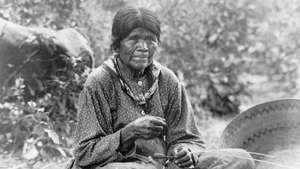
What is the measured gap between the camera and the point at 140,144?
296cm

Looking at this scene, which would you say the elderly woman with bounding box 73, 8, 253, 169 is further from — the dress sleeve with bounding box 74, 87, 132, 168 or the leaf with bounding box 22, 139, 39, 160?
the leaf with bounding box 22, 139, 39, 160

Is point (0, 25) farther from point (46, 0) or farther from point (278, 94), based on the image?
point (278, 94)

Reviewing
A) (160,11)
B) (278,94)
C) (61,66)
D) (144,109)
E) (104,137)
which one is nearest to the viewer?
(104,137)

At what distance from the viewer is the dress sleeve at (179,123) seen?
3092 millimetres

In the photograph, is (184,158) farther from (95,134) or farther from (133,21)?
(133,21)

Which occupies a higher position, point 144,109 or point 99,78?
point 99,78

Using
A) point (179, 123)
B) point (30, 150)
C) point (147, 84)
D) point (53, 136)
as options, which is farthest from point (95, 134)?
point (30, 150)

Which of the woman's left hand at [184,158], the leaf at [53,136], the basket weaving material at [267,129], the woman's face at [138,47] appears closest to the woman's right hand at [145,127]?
the woman's left hand at [184,158]

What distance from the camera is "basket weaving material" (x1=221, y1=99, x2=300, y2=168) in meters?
3.90

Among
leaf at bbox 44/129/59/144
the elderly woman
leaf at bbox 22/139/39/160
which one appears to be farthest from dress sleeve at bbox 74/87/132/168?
leaf at bbox 22/139/39/160

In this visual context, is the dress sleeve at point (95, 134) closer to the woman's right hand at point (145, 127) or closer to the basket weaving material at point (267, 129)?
the woman's right hand at point (145, 127)

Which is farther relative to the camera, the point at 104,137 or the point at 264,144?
the point at 264,144

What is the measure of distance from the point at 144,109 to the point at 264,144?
1.43 meters

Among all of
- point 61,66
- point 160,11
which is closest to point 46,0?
point 61,66
